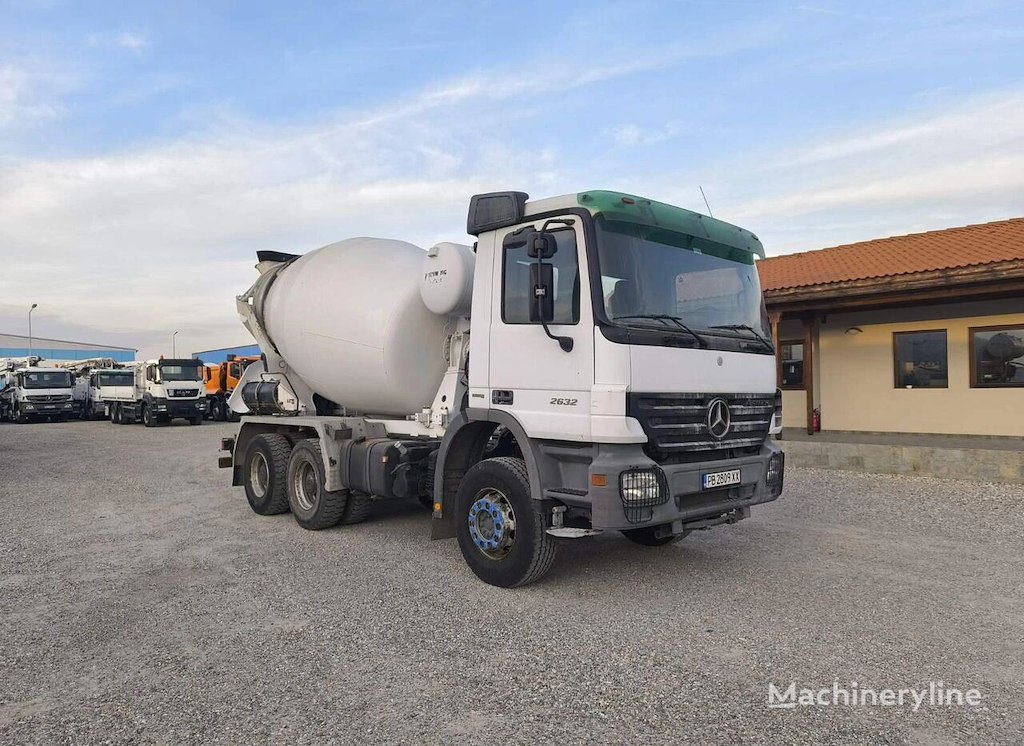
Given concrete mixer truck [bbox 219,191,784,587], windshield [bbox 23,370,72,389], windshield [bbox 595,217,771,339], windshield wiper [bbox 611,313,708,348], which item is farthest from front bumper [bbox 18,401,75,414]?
windshield wiper [bbox 611,313,708,348]

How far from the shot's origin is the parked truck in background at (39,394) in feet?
99.1

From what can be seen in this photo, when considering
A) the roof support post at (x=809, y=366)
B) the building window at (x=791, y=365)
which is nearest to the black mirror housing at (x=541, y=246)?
the roof support post at (x=809, y=366)

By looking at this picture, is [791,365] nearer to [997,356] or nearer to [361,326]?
[997,356]

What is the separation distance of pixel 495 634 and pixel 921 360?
11912 mm

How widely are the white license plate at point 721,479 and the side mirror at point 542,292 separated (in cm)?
160

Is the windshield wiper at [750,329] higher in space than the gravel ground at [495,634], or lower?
higher

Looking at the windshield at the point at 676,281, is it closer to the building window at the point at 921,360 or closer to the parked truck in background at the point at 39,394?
the building window at the point at 921,360

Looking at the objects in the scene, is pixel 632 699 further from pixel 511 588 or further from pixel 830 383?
pixel 830 383

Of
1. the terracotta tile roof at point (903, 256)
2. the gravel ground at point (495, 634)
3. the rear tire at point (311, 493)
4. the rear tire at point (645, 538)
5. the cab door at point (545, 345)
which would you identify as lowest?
Result: the gravel ground at point (495, 634)

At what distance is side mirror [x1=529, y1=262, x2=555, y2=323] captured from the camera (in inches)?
191

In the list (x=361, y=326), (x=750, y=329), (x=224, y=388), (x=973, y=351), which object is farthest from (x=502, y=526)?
(x=224, y=388)

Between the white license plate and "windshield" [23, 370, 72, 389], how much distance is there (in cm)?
3293

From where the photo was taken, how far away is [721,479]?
207 inches

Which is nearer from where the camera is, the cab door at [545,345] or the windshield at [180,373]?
the cab door at [545,345]
